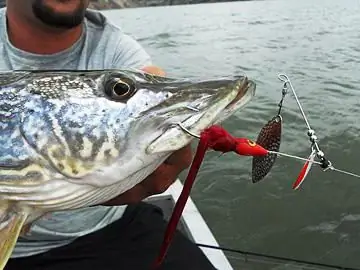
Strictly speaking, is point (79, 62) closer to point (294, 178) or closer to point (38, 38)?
point (38, 38)

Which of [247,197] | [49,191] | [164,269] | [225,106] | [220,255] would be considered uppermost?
[225,106]

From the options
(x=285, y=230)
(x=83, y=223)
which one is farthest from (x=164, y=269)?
(x=285, y=230)

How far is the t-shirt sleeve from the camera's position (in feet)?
9.21

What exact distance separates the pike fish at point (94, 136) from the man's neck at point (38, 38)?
99 cm

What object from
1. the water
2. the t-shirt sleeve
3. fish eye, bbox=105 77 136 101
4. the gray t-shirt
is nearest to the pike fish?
fish eye, bbox=105 77 136 101

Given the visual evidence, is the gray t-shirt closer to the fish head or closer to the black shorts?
the black shorts

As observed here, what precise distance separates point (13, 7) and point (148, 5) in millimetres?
97443

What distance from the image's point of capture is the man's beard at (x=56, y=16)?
268 centimetres

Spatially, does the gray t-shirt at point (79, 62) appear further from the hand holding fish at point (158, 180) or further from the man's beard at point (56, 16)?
the hand holding fish at point (158, 180)

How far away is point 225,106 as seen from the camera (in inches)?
67.4

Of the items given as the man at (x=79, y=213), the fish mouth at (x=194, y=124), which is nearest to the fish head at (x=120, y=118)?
the fish mouth at (x=194, y=124)

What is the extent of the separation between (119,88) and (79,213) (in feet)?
3.39

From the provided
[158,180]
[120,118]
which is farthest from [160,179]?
[120,118]

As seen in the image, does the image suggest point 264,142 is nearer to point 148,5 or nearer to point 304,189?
point 304,189
